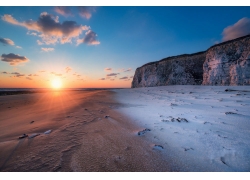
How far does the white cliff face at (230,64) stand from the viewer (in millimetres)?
12055

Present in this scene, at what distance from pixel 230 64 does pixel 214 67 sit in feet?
6.43

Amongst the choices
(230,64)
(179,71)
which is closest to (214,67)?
(230,64)

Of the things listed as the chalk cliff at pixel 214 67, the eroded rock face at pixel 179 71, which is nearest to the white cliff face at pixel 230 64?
the chalk cliff at pixel 214 67

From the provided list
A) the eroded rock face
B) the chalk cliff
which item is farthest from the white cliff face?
the eroded rock face

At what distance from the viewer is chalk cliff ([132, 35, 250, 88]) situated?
12406mm

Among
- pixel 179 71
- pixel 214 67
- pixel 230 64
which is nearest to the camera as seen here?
pixel 230 64

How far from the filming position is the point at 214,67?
15641mm

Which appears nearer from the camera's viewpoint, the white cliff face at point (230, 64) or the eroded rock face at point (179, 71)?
the white cliff face at point (230, 64)

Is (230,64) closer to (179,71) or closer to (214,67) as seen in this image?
(214,67)

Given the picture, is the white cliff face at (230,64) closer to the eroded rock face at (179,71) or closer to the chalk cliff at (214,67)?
the chalk cliff at (214,67)

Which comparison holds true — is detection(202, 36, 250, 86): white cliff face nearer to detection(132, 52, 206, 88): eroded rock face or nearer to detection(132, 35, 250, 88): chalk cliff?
detection(132, 35, 250, 88): chalk cliff
